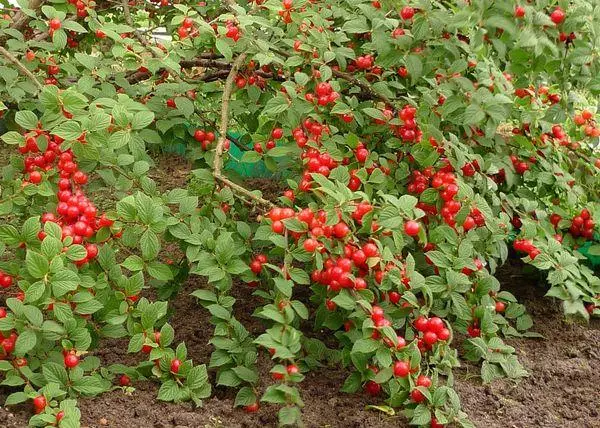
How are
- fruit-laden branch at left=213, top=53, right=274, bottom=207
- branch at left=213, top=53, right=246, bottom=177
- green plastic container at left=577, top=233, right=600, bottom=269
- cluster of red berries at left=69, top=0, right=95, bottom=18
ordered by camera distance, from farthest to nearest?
1. green plastic container at left=577, top=233, right=600, bottom=269
2. cluster of red berries at left=69, top=0, right=95, bottom=18
3. branch at left=213, top=53, right=246, bottom=177
4. fruit-laden branch at left=213, top=53, right=274, bottom=207

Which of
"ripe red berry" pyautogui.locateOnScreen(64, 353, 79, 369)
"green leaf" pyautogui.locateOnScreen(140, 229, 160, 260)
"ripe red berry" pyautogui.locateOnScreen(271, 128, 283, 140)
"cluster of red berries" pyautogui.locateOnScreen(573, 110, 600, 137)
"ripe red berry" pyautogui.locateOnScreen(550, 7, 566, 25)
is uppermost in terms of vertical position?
"ripe red berry" pyautogui.locateOnScreen(550, 7, 566, 25)

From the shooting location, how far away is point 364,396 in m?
2.57

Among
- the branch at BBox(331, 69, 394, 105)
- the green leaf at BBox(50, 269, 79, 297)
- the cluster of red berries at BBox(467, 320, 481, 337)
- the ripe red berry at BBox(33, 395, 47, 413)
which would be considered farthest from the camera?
the branch at BBox(331, 69, 394, 105)

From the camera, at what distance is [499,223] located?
2723 millimetres

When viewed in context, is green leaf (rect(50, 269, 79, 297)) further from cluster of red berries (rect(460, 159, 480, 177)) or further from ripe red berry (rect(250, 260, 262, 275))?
cluster of red berries (rect(460, 159, 480, 177))

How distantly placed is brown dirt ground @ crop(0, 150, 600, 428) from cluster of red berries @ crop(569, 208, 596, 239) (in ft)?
0.91

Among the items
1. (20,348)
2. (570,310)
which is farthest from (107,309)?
(570,310)

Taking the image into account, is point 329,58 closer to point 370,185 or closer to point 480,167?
point 370,185

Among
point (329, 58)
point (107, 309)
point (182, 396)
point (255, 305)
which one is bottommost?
point (255, 305)

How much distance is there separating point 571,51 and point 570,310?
0.78 meters

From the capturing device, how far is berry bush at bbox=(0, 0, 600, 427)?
7.22 ft

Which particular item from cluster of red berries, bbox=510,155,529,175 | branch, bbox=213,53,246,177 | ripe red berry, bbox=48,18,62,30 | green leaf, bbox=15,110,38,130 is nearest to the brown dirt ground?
cluster of red berries, bbox=510,155,529,175

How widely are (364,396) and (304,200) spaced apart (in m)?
0.59

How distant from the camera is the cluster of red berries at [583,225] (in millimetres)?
3191
